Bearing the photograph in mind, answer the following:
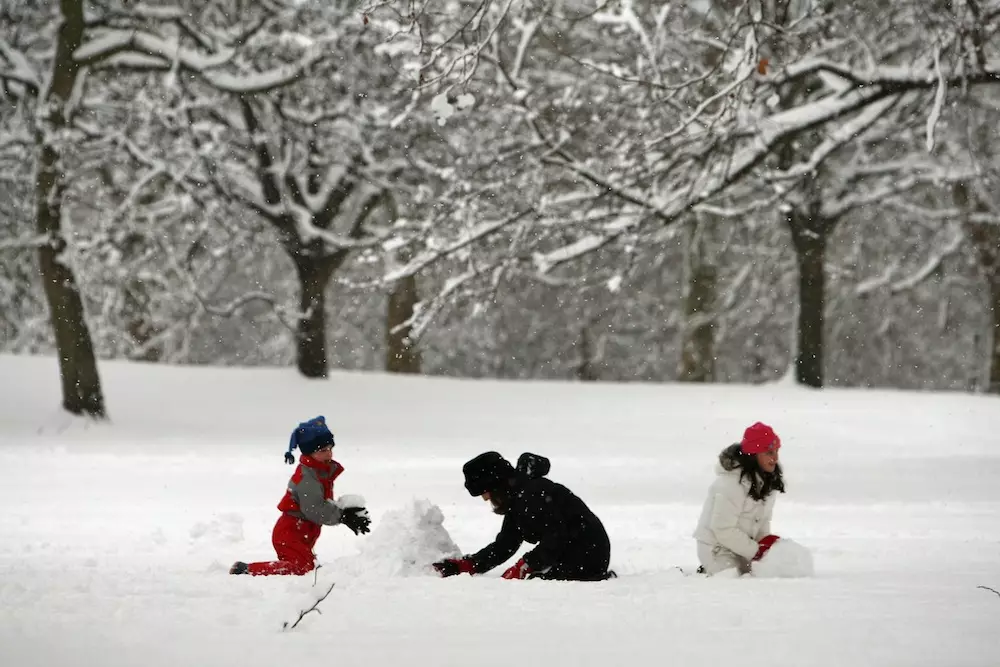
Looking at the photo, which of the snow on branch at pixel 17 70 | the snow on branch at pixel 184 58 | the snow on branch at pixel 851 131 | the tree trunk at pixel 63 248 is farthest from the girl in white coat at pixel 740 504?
the snow on branch at pixel 17 70

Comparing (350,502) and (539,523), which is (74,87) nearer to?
(350,502)

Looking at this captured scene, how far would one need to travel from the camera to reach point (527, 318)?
31.1 meters

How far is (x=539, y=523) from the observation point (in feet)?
20.0

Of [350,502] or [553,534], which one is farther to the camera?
[350,502]

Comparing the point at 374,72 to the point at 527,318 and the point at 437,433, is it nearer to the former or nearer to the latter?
the point at 437,433

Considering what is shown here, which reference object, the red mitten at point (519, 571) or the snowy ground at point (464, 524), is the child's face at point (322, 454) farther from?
the red mitten at point (519, 571)

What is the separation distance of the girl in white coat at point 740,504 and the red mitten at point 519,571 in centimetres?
94

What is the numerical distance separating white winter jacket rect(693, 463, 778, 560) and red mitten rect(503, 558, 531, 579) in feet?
3.14

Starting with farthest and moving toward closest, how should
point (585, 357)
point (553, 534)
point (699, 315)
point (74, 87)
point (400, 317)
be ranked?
point (585, 357) → point (699, 315) → point (400, 317) → point (74, 87) → point (553, 534)

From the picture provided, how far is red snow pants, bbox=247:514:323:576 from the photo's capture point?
20.9 feet

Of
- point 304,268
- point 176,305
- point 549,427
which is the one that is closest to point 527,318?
point 176,305

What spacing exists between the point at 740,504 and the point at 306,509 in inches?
91.7

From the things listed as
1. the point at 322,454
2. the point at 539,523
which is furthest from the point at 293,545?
the point at 539,523

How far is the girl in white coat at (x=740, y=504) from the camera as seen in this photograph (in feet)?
20.3
